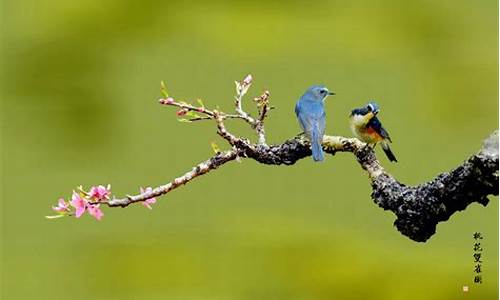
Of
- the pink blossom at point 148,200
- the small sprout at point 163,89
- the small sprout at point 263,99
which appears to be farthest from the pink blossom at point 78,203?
the small sprout at point 263,99

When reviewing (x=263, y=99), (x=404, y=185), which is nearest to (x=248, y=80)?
(x=263, y=99)

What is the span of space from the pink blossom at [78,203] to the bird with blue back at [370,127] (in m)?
0.71

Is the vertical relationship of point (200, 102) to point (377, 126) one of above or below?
above

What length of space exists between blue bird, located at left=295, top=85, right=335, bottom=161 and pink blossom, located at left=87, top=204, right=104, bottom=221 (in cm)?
56

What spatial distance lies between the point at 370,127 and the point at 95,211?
0.73 metres

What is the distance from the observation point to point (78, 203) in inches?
106

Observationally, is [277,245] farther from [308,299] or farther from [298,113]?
[298,113]

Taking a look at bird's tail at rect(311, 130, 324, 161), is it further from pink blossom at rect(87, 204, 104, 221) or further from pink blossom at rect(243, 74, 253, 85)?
pink blossom at rect(87, 204, 104, 221)

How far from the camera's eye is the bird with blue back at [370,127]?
2656 millimetres

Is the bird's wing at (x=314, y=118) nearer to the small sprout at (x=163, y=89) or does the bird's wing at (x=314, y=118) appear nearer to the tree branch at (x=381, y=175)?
the tree branch at (x=381, y=175)

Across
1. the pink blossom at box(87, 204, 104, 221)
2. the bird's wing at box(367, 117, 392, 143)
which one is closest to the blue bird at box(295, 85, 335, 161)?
the bird's wing at box(367, 117, 392, 143)

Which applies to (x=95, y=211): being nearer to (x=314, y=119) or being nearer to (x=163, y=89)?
(x=163, y=89)

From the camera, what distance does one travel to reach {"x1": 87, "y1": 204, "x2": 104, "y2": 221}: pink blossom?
2.71m

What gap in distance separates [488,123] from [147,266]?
0.93 metres
